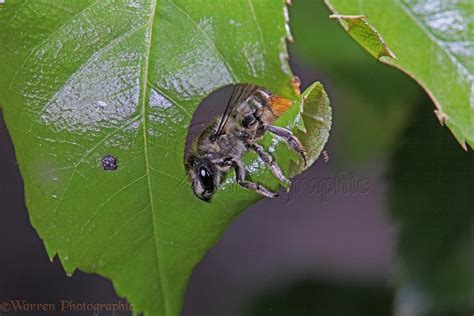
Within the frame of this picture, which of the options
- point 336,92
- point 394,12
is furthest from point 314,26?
point 394,12

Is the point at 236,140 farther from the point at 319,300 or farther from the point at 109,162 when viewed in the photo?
the point at 319,300

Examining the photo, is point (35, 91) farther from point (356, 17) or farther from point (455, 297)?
point (455, 297)

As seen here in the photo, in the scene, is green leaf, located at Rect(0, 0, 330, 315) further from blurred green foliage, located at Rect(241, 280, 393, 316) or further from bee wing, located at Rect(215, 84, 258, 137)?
blurred green foliage, located at Rect(241, 280, 393, 316)

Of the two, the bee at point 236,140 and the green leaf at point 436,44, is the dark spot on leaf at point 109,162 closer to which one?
the bee at point 236,140

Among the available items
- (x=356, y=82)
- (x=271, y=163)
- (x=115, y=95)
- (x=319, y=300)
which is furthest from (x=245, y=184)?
(x=319, y=300)

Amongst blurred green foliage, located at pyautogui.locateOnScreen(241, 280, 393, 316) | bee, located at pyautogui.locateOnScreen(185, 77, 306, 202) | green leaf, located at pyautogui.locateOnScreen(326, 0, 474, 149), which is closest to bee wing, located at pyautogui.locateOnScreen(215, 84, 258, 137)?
bee, located at pyautogui.locateOnScreen(185, 77, 306, 202)
